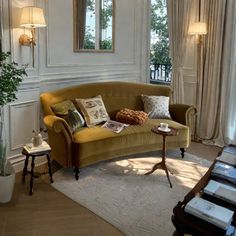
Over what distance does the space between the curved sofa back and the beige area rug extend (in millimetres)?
798

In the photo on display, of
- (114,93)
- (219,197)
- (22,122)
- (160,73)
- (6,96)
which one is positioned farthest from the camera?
(160,73)

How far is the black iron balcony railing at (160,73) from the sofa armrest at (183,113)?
1.36 meters

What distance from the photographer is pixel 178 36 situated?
4.99m

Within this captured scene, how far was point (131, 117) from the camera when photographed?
402 centimetres

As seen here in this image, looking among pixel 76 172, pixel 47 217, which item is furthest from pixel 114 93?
pixel 47 217

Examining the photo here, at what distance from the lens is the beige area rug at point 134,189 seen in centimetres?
265

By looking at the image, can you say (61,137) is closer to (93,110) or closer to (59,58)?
(93,110)

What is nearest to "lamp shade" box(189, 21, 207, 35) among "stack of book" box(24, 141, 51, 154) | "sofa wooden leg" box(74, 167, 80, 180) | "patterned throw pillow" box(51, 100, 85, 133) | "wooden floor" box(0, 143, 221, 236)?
"patterned throw pillow" box(51, 100, 85, 133)

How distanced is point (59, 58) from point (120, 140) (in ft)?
4.57

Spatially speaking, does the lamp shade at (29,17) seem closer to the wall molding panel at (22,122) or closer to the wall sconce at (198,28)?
the wall molding panel at (22,122)

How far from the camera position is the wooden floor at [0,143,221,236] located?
2.49 m

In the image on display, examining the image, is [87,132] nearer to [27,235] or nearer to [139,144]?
[139,144]

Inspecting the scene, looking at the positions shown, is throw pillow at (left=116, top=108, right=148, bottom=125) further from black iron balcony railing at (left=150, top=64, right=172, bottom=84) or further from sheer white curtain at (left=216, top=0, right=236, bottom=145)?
black iron balcony railing at (left=150, top=64, right=172, bottom=84)

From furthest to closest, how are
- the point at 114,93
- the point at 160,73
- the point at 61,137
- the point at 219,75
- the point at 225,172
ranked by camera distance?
1. the point at 160,73
2. the point at 219,75
3. the point at 114,93
4. the point at 61,137
5. the point at 225,172
